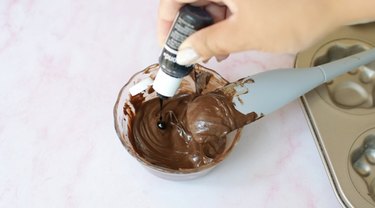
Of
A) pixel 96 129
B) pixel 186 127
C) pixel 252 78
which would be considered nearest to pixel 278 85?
pixel 252 78

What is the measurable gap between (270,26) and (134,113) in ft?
1.02

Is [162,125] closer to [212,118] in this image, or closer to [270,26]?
[212,118]

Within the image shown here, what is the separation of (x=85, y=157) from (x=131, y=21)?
0.30 metres

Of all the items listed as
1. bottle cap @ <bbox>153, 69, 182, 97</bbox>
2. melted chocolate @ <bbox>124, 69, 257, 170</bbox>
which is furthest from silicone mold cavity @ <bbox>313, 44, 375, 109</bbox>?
bottle cap @ <bbox>153, 69, 182, 97</bbox>

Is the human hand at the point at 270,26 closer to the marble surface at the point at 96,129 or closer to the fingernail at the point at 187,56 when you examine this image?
the fingernail at the point at 187,56

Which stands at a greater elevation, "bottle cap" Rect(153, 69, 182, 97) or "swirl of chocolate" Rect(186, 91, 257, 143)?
"bottle cap" Rect(153, 69, 182, 97)

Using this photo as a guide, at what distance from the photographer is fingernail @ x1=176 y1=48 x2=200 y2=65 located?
624mm

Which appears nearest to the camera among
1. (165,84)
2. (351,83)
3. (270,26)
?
(270,26)

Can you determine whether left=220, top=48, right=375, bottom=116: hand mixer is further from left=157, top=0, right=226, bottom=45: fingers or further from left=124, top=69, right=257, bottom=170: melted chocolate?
left=157, top=0, right=226, bottom=45: fingers

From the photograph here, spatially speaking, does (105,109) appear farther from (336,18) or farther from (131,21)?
(336,18)

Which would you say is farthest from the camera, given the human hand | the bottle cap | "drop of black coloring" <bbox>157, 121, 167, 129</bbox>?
"drop of black coloring" <bbox>157, 121, 167, 129</bbox>

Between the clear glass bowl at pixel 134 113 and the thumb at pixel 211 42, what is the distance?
7.6 inches

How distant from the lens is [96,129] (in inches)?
32.9

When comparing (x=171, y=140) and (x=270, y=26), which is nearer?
(x=270, y=26)
